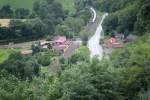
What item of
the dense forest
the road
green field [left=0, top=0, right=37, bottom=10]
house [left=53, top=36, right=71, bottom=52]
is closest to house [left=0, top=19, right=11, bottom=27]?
green field [left=0, top=0, right=37, bottom=10]

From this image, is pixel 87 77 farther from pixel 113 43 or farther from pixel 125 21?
pixel 125 21

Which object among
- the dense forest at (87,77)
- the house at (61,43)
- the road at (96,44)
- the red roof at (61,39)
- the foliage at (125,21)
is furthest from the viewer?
the red roof at (61,39)

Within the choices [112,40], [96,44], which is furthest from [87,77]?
[96,44]

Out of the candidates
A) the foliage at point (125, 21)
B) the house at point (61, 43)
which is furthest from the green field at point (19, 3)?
the foliage at point (125, 21)

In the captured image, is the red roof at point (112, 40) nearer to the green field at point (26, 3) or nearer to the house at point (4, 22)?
the house at point (4, 22)

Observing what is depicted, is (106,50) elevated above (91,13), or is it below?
below

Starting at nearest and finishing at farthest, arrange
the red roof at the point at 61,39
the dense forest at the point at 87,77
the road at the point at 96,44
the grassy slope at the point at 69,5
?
the dense forest at the point at 87,77 → the road at the point at 96,44 → the red roof at the point at 61,39 → the grassy slope at the point at 69,5

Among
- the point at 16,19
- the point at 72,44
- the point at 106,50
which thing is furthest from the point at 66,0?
the point at 106,50

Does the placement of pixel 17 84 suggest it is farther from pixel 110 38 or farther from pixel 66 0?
pixel 66 0

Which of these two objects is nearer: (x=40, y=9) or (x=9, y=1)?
(x=40, y=9)

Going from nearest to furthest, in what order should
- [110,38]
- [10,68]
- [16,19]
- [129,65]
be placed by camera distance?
[129,65] → [10,68] → [110,38] → [16,19]

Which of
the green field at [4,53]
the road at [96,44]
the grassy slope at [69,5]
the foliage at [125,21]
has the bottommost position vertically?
the green field at [4,53]
